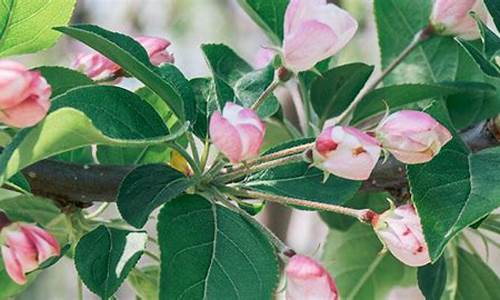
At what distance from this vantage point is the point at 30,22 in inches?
29.0

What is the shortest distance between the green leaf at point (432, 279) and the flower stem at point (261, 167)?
223 millimetres

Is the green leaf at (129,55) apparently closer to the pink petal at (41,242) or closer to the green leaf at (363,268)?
the pink petal at (41,242)

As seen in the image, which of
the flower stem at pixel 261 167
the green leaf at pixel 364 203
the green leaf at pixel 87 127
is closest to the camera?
the green leaf at pixel 87 127

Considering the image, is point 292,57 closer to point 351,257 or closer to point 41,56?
point 351,257

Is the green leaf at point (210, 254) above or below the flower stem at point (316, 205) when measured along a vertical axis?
below

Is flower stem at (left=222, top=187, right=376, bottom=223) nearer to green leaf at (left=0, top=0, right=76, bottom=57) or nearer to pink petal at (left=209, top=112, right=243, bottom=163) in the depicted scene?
pink petal at (left=209, top=112, right=243, bottom=163)

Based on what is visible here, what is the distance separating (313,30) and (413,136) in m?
0.10

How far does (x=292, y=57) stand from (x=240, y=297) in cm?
16

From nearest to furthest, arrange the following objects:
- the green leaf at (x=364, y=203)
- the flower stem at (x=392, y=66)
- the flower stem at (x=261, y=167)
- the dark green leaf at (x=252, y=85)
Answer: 1. the flower stem at (x=261, y=167)
2. the dark green leaf at (x=252, y=85)
3. the flower stem at (x=392, y=66)
4. the green leaf at (x=364, y=203)

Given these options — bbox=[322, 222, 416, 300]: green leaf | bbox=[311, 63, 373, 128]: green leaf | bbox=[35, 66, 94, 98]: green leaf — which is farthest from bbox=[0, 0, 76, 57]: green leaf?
bbox=[322, 222, 416, 300]: green leaf

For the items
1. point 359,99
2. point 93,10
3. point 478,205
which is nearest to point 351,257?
point 359,99

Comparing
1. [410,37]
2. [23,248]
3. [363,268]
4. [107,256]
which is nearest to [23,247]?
[23,248]

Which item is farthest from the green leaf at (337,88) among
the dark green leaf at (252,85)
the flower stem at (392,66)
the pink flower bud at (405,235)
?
the pink flower bud at (405,235)

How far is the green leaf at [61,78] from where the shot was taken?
75cm
